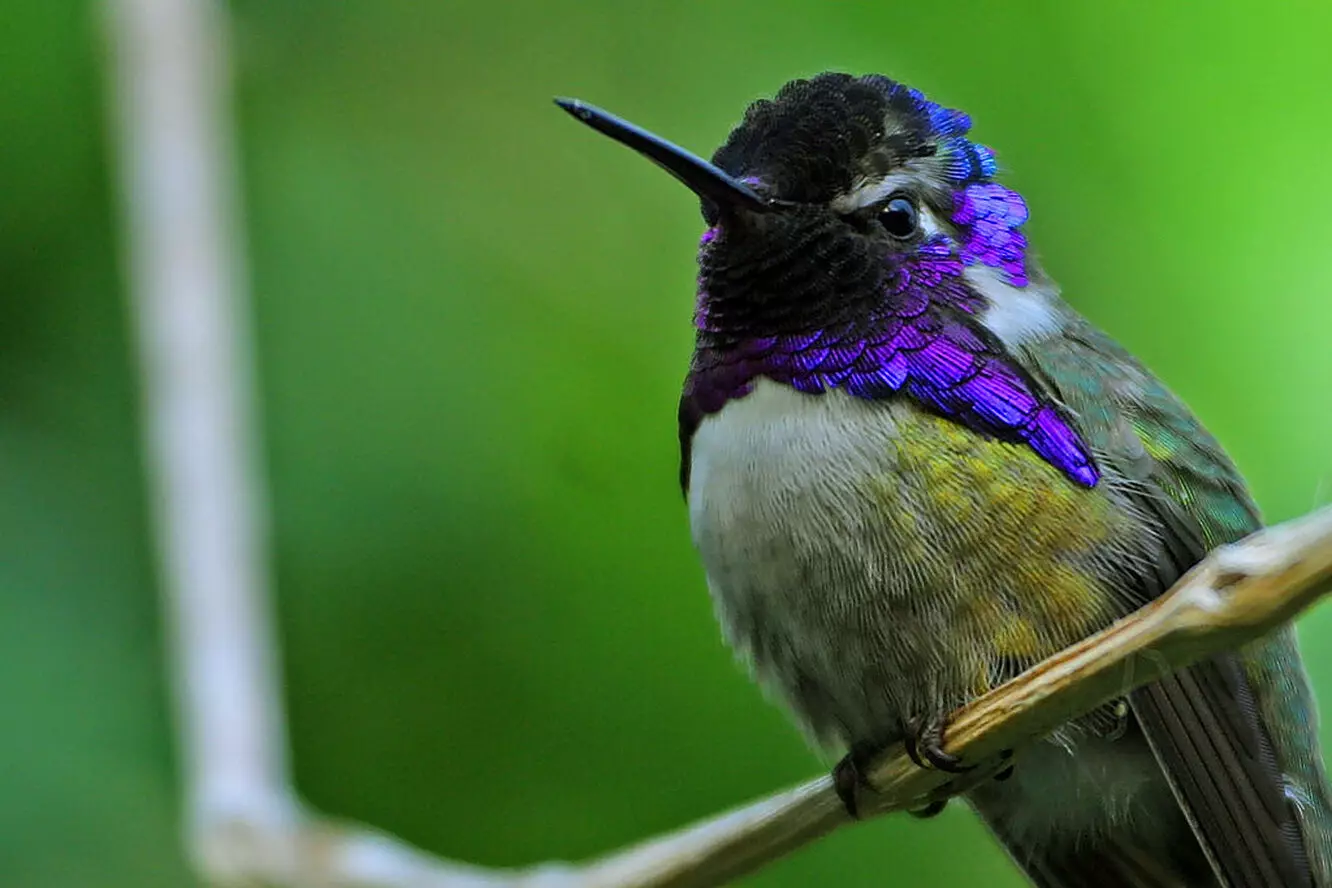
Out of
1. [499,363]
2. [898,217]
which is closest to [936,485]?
[898,217]

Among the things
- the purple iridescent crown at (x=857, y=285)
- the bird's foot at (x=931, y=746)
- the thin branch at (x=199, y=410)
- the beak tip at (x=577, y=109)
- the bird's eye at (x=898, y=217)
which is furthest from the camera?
the thin branch at (x=199, y=410)

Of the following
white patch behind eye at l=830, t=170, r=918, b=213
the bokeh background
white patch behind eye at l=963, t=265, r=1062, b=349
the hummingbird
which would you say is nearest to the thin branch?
the bokeh background

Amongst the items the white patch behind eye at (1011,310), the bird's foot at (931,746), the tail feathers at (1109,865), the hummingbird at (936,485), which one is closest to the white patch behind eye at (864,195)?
the hummingbird at (936,485)

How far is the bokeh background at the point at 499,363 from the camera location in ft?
8.76

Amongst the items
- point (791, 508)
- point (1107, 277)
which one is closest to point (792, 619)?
point (791, 508)

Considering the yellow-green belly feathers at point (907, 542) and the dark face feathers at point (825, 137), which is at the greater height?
the dark face feathers at point (825, 137)

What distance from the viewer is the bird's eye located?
2.32 m

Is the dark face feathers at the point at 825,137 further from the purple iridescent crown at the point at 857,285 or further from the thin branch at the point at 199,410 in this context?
the thin branch at the point at 199,410

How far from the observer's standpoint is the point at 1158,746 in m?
2.17

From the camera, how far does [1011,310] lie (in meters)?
2.35

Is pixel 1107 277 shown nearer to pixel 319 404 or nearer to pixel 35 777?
pixel 319 404

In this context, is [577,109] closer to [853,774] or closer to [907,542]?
[907,542]

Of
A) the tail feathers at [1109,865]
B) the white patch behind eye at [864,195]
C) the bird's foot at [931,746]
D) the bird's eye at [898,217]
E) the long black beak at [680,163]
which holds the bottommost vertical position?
the tail feathers at [1109,865]

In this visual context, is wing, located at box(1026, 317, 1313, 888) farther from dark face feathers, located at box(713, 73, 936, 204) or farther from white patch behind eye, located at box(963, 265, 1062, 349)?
dark face feathers, located at box(713, 73, 936, 204)
